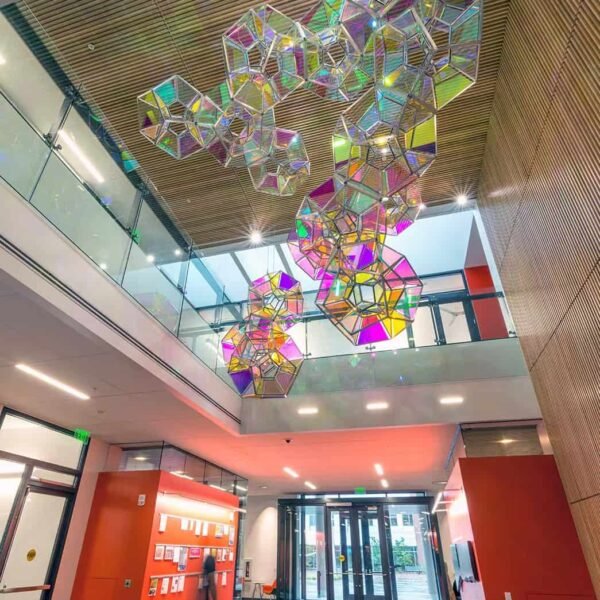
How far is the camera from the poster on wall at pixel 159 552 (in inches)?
273

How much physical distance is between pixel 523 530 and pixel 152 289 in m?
5.38

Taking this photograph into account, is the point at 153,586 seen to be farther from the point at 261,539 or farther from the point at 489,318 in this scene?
the point at 261,539

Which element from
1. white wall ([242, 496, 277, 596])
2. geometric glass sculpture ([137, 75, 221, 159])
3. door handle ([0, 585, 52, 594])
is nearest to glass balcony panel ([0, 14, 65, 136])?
geometric glass sculpture ([137, 75, 221, 159])

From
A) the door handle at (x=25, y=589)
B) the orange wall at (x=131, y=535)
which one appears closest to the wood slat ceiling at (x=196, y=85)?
the orange wall at (x=131, y=535)

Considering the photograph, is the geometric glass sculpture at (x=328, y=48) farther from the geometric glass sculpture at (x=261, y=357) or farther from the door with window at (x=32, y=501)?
the door with window at (x=32, y=501)

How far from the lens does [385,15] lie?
234 centimetres

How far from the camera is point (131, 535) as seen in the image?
6961mm

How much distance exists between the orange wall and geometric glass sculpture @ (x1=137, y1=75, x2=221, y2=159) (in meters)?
6.00

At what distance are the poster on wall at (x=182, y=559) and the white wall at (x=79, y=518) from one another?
5.39 feet

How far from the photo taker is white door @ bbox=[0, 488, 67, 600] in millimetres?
5992

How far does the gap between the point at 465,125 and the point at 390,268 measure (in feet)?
7.31

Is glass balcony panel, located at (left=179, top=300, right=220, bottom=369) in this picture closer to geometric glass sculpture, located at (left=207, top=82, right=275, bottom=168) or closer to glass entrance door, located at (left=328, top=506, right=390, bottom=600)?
geometric glass sculpture, located at (left=207, top=82, right=275, bottom=168)

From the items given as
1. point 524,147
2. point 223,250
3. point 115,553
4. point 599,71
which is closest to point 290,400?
point 223,250

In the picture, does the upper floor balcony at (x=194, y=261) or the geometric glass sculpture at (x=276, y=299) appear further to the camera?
the geometric glass sculpture at (x=276, y=299)
